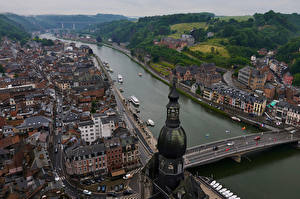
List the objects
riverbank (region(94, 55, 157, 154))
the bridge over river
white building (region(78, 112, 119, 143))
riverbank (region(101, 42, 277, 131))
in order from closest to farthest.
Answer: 1. the bridge over river
2. riverbank (region(94, 55, 157, 154))
3. white building (region(78, 112, 119, 143))
4. riverbank (region(101, 42, 277, 131))

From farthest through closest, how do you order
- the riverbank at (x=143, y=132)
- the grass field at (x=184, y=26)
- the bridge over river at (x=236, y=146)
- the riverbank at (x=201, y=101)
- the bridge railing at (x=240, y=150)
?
the grass field at (x=184, y=26), the riverbank at (x=201, y=101), the riverbank at (x=143, y=132), the bridge over river at (x=236, y=146), the bridge railing at (x=240, y=150)

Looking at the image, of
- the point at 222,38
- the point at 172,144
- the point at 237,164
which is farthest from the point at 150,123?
the point at 222,38

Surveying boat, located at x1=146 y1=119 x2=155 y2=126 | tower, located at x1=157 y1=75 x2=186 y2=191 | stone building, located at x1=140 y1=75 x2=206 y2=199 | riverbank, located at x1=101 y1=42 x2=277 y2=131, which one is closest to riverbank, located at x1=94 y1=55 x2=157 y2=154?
boat, located at x1=146 y1=119 x2=155 y2=126

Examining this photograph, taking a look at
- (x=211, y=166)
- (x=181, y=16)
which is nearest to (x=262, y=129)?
(x=211, y=166)

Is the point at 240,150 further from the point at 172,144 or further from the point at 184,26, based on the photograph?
the point at 184,26

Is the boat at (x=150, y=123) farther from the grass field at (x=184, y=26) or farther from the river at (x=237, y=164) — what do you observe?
the grass field at (x=184, y=26)

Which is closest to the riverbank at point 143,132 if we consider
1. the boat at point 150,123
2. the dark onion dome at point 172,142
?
the boat at point 150,123

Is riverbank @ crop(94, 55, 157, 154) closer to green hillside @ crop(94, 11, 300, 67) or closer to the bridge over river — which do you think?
the bridge over river

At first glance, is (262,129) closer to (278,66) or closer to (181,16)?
(278,66)

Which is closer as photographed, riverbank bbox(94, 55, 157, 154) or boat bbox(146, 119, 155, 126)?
riverbank bbox(94, 55, 157, 154)
